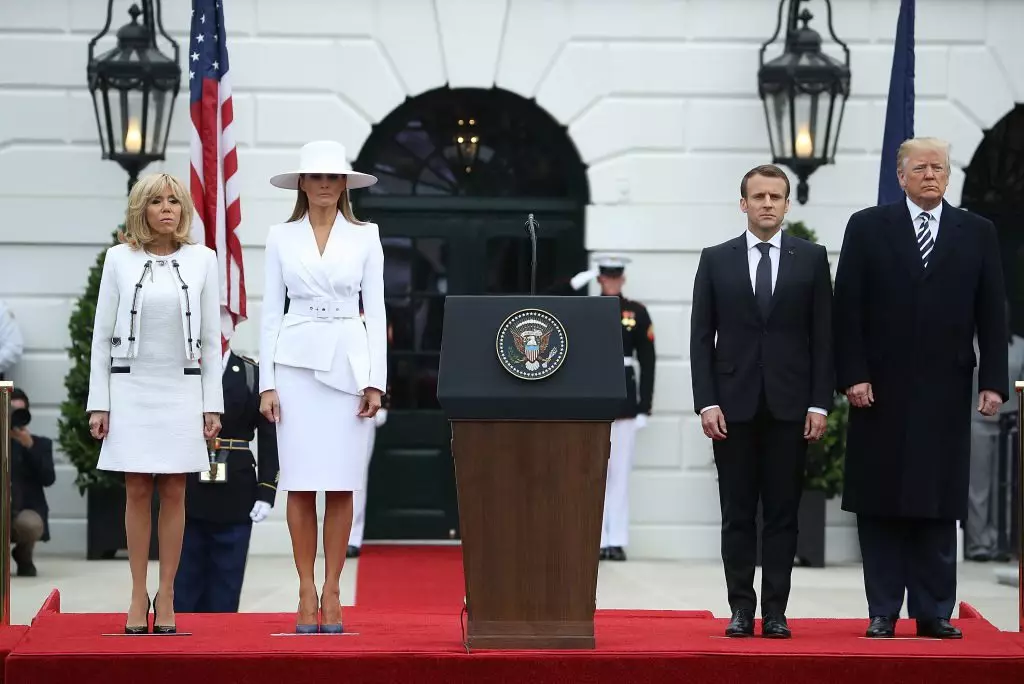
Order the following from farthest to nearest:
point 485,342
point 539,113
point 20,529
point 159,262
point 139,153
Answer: point 539,113 < point 139,153 < point 20,529 < point 159,262 < point 485,342

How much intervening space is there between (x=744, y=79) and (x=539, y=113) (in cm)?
156

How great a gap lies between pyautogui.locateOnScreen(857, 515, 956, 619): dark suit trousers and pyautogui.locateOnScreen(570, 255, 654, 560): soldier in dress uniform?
5.55m

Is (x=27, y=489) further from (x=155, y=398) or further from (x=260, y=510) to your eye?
(x=155, y=398)

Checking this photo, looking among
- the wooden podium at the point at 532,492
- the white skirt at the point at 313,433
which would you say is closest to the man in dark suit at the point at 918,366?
the wooden podium at the point at 532,492

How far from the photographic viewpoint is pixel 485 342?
19.5ft

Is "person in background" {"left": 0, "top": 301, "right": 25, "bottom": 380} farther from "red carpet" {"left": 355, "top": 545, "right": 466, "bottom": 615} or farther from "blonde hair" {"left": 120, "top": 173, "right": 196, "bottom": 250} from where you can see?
"blonde hair" {"left": 120, "top": 173, "right": 196, "bottom": 250}

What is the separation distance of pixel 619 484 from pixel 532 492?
6.54m

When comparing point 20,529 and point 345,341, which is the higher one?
point 345,341

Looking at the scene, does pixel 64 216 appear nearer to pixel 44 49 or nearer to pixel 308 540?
pixel 44 49

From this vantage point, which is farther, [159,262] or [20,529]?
[20,529]

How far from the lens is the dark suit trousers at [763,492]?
6477mm

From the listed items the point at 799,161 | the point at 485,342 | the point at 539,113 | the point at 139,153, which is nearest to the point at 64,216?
the point at 139,153

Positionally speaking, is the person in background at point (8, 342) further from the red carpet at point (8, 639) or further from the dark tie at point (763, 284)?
the dark tie at point (763, 284)

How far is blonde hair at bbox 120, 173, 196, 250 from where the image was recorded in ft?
20.7
